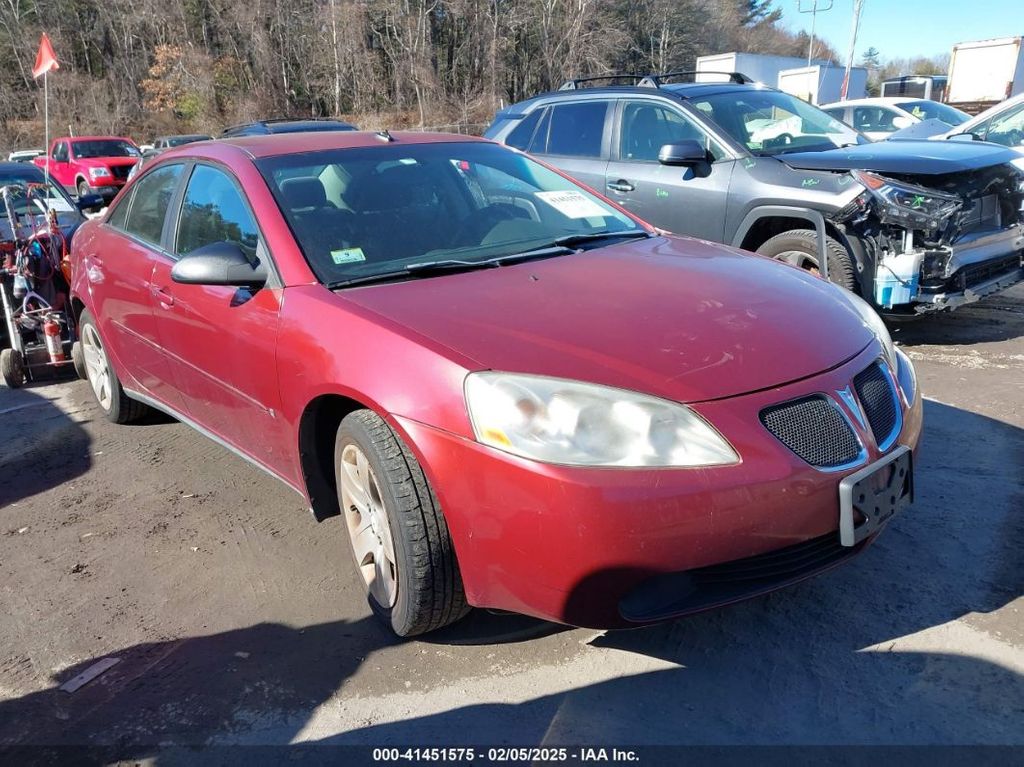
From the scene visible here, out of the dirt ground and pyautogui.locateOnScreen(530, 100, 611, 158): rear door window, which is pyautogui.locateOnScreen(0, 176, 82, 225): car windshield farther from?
the dirt ground

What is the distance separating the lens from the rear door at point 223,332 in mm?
3080

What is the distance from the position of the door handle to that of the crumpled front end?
13.3ft

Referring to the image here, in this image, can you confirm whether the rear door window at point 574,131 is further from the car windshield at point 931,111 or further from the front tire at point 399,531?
the car windshield at point 931,111

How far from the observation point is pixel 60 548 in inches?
143

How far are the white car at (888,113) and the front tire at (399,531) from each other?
1292cm

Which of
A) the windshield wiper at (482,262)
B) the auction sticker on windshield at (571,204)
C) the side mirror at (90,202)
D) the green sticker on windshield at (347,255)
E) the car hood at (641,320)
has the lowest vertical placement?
the side mirror at (90,202)

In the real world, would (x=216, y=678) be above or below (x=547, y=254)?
below

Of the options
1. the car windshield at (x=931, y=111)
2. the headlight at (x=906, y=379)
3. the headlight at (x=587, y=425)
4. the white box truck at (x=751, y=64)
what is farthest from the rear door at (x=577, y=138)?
the white box truck at (x=751, y=64)

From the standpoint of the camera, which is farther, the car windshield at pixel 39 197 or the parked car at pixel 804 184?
the car windshield at pixel 39 197

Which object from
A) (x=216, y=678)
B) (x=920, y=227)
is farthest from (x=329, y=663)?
(x=920, y=227)

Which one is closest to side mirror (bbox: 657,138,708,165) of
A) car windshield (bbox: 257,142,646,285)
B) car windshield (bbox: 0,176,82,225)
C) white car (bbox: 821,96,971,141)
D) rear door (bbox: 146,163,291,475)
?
car windshield (bbox: 257,142,646,285)

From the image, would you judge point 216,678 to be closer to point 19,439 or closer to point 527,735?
point 527,735

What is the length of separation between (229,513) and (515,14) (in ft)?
138

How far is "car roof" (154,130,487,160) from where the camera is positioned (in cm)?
360
